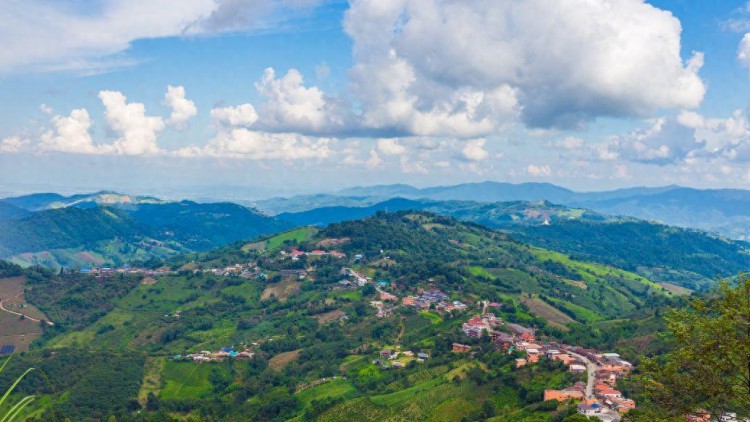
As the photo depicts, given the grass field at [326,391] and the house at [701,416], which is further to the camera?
the grass field at [326,391]

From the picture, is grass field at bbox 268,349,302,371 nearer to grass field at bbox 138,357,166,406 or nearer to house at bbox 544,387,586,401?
grass field at bbox 138,357,166,406

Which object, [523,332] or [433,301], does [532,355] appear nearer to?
[523,332]

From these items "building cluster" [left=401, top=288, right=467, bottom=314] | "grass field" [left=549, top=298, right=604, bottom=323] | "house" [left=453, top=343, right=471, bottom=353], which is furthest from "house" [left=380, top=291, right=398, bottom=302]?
"grass field" [left=549, top=298, right=604, bottom=323]

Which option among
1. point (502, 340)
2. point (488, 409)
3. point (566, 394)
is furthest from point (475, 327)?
point (566, 394)

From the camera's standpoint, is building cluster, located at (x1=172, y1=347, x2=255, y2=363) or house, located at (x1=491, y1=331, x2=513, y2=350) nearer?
house, located at (x1=491, y1=331, x2=513, y2=350)

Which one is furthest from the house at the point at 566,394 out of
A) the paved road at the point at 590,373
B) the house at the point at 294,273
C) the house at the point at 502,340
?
the house at the point at 294,273

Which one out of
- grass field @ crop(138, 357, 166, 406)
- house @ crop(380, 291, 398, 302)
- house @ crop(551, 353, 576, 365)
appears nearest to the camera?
house @ crop(551, 353, 576, 365)

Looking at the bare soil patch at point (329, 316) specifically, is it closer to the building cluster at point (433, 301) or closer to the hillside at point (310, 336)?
the hillside at point (310, 336)
